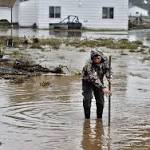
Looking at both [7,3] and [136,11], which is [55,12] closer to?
[7,3]

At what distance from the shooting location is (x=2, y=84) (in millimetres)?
16906

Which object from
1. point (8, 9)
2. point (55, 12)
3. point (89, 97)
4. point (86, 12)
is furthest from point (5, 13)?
point (89, 97)

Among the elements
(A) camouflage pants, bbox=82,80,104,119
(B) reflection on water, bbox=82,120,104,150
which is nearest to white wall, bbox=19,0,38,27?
(A) camouflage pants, bbox=82,80,104,119

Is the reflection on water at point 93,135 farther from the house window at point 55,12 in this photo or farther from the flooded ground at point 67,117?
the house window at point 55,12

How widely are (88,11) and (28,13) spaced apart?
635 cm

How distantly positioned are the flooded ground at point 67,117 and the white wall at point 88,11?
43.0 meters

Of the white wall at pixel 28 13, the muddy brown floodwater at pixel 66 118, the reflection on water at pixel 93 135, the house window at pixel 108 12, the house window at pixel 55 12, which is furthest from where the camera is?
the white wall at pixel 28 13

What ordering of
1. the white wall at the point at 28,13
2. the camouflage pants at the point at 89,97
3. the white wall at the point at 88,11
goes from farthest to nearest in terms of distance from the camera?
the white wall at the point at 28,13 < the white wall at the point at 88,11 < the camouflage pants at the point at 89,97

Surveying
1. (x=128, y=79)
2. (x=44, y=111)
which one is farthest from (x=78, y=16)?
(x=44, y=111)

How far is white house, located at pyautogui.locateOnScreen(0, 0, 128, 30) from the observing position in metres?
62.1

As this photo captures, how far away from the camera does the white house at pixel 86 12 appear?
6209 centimetres

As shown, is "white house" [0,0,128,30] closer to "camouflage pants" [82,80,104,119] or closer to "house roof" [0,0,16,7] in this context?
"house roof" [0,0,16,7]

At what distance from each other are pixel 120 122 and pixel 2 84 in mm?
6036

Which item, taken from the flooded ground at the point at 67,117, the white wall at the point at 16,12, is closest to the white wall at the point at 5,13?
the white wall at the point at 16,12
